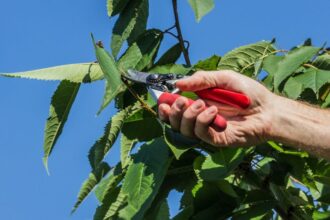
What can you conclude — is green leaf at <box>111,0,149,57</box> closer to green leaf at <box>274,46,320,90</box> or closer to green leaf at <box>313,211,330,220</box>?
green leaf at <box>274,46,320,90</box>

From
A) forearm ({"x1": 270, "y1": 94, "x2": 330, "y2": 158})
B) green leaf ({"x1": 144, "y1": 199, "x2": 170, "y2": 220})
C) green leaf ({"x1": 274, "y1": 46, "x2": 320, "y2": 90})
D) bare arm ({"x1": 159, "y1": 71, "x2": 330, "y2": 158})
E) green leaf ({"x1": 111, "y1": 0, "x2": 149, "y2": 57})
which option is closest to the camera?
bare arm ({"x1": 159, "y1": 71, "x2": 330, "y2": 158})

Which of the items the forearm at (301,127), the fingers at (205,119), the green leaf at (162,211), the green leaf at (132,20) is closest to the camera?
the fingers at (205,119)

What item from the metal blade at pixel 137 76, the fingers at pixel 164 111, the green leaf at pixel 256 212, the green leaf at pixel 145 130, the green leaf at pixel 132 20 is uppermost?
the green leaf at pixel 132 20

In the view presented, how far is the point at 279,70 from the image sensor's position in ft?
13.7

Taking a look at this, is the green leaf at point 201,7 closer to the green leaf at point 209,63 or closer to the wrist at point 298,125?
the green leaf at point 209,63

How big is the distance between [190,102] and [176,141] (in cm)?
26

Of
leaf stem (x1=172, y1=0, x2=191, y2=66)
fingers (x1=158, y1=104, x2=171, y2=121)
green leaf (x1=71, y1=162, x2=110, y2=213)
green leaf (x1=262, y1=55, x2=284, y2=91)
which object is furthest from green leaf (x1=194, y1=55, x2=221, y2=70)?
green leaf (x1=71, y1=162, x2=110, y2=213)

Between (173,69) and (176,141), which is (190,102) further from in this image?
(173,69)

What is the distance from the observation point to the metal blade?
13.2 feet

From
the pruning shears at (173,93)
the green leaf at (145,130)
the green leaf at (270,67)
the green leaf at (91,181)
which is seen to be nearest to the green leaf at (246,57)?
the green leaf at (270,67)

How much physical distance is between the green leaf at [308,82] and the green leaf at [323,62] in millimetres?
69

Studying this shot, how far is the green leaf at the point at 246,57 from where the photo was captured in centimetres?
437

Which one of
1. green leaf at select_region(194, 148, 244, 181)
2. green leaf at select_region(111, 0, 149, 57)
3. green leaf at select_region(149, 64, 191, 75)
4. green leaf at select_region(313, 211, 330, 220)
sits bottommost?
green leaf at select_region(313, 211, 330, 220)

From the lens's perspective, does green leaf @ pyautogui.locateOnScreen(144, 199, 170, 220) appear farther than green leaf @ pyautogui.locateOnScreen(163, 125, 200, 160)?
Yes
